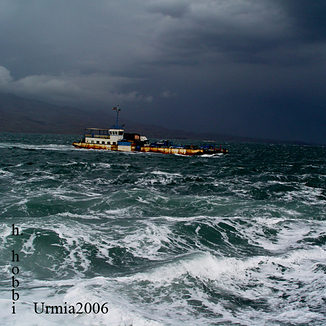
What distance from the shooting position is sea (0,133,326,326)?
6.70m

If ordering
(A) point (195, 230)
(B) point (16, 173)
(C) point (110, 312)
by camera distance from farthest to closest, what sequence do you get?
(B) point (16, 173) → (A) point (195, 230) → (C) point (110, 312)

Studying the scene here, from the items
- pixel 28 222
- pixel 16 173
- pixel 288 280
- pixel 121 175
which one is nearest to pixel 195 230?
pixel 288 280

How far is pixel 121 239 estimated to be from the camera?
12.1m

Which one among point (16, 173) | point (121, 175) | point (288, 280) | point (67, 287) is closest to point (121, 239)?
point (67, 287)

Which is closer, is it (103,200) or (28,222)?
(28,222)

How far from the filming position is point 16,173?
3070 cm

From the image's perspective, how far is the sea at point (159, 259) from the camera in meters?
6.70

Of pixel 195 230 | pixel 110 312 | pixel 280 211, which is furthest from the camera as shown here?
pixel 280 211

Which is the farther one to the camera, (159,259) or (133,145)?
(133,145)

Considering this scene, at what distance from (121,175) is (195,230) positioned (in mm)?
20005

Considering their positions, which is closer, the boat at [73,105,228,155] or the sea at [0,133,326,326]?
the sea at [0,133,326,326]

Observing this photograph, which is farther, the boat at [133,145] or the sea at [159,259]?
the boat at [133,145]

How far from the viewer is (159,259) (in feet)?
33.3

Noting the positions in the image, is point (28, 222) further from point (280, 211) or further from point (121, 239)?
point (280, 211)
